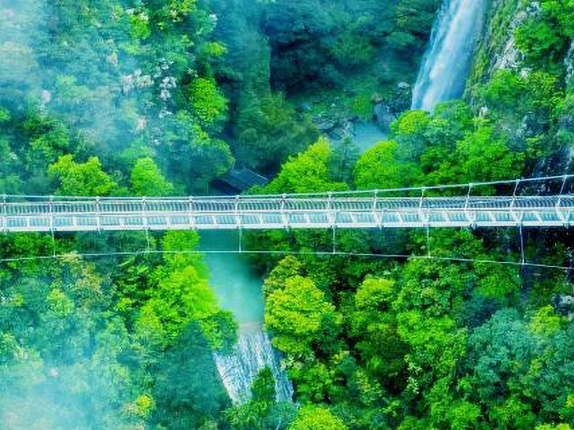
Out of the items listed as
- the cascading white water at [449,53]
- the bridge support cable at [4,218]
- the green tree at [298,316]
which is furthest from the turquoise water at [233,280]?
the cascading white water at [449,53]

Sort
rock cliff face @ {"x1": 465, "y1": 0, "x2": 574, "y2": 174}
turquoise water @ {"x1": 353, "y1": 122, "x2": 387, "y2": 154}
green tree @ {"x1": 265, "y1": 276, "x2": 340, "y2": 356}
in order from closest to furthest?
rock cliff face @ {"x1": 465, "y1": 0, "x2": 574, "y2": 174} < green tree @ {"x1": 265, "y1": 276, "x2": 340, "y2": 356} < turquoise water @ {"x1": 353, "y1": 122, "x2": 387, "y2": 154}

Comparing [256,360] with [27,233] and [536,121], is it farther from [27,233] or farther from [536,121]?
[536,121]

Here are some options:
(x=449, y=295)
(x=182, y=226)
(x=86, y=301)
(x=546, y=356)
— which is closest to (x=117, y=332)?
(x=86, y=301)

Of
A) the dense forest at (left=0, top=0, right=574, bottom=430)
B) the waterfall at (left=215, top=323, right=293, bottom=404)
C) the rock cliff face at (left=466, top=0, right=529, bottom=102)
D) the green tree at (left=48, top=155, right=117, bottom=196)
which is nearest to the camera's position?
the dense forest at (left=0, top=0, right=574, bottom=430)

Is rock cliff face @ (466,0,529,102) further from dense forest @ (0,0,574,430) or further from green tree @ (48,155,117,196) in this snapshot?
green tree @ (48,155,117,196)

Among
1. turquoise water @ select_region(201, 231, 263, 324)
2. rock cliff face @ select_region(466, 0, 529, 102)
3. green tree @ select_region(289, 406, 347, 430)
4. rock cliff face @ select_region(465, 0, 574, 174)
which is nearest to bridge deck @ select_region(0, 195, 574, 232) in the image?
rock cliff face @ select_region(465, 0, 574, 174)

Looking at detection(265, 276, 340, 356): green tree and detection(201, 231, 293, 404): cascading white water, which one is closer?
detection(265, 276, 340, 356): green tree
